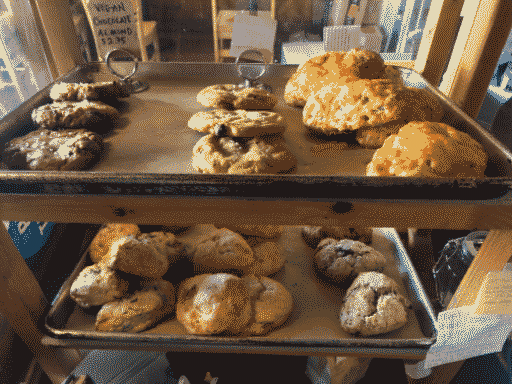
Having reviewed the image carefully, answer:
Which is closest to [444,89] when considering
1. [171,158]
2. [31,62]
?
[171,158]

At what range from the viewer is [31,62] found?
1105 mm

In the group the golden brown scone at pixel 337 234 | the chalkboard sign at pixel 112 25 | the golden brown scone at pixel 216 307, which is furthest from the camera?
the chalkboard sign at pixel 112 25

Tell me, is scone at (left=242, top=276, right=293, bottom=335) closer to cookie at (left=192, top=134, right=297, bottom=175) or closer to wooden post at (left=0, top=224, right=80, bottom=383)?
cookie at (left=192, top=134, right=297, bottom=175)

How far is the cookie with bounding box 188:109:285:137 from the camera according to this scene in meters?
0.75

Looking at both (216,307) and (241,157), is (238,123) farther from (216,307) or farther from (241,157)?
(216,307)

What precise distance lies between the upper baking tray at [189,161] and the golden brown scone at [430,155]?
0.19 feet

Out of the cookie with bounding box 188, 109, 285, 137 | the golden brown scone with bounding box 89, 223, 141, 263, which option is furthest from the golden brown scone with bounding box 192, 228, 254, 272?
the cookie with bounding box 188, 109, 285, 137

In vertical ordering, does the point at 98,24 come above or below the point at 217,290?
above

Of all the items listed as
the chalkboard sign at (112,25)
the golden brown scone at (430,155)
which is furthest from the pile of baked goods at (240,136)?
the chalkboard sign at (112,25)

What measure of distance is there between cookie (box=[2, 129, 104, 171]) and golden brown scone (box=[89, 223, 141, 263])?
323 mm

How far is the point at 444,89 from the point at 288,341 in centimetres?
80

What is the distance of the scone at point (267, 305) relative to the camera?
31.0 inches

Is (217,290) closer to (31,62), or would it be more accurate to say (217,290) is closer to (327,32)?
(31,62)

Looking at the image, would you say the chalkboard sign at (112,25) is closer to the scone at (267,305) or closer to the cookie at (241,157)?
the cookie at (241,157)
